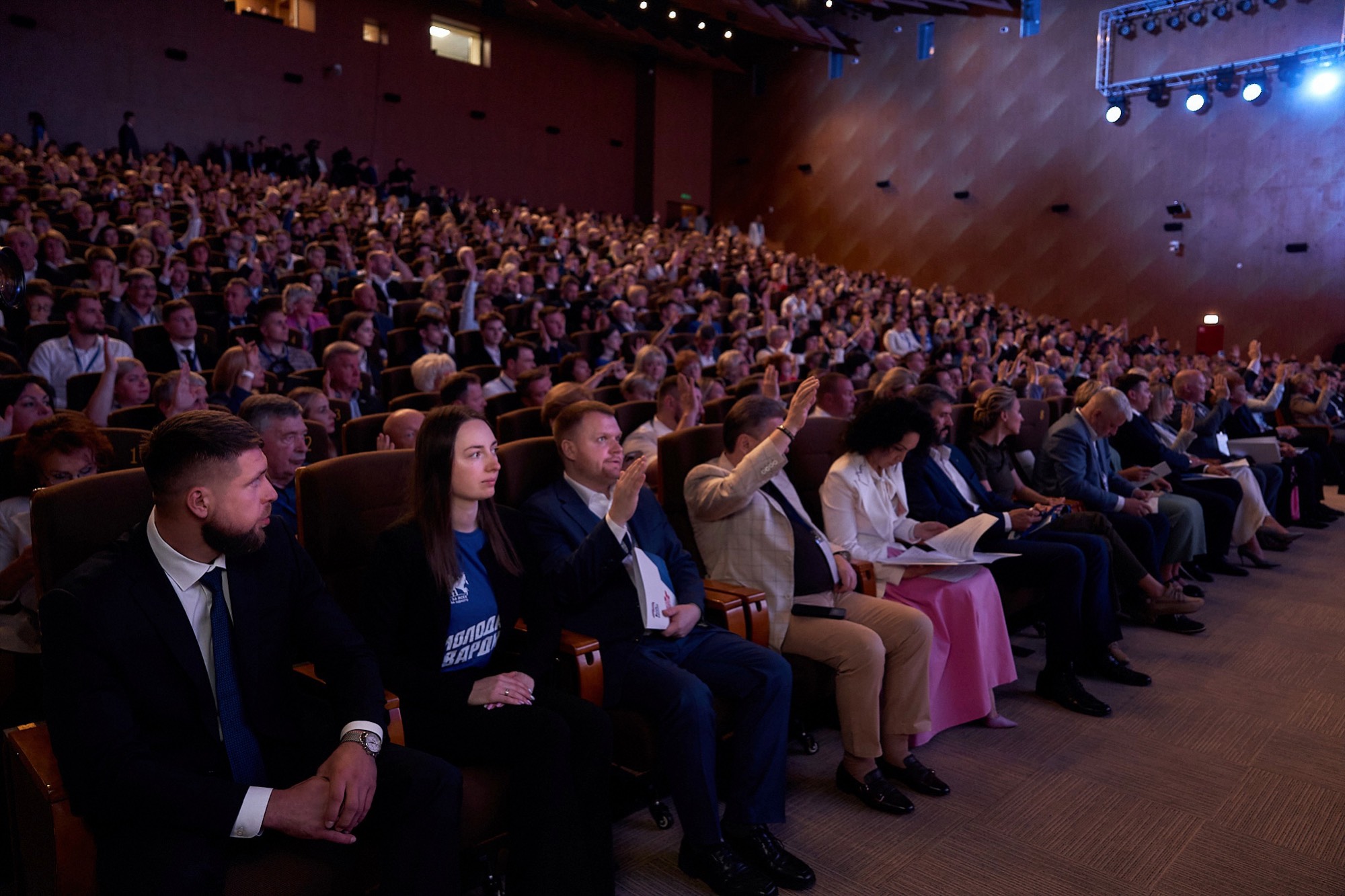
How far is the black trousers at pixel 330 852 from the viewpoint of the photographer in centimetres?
108

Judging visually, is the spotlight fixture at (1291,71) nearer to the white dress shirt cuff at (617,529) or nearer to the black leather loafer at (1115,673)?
the black leather loafer at (1115,673)

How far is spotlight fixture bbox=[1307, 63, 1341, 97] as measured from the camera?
9484 mm

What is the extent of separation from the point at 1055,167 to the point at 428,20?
9.24 metres

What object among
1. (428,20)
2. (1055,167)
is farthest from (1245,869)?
(428,20)

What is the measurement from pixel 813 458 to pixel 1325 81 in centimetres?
1046

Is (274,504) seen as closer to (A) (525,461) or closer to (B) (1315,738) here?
(A) (525,461)

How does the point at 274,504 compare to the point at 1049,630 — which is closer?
the point at 274,504

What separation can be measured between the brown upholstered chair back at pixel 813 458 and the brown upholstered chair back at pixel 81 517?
5.38ft

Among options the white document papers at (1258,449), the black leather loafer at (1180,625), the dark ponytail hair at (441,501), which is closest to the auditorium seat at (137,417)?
the dark ponytail hair at (441,501)

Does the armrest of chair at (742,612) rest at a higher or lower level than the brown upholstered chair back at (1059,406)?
lower

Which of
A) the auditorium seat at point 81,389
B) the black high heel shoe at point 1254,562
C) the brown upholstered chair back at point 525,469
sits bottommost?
the black high heel shoe at point 1254,562

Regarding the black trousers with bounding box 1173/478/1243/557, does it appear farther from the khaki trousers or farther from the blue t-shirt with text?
the blue t-shirt with text

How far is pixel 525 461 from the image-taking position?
2.04 meters

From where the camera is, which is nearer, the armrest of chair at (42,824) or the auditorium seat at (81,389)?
the armrest of chair at (42,824)
